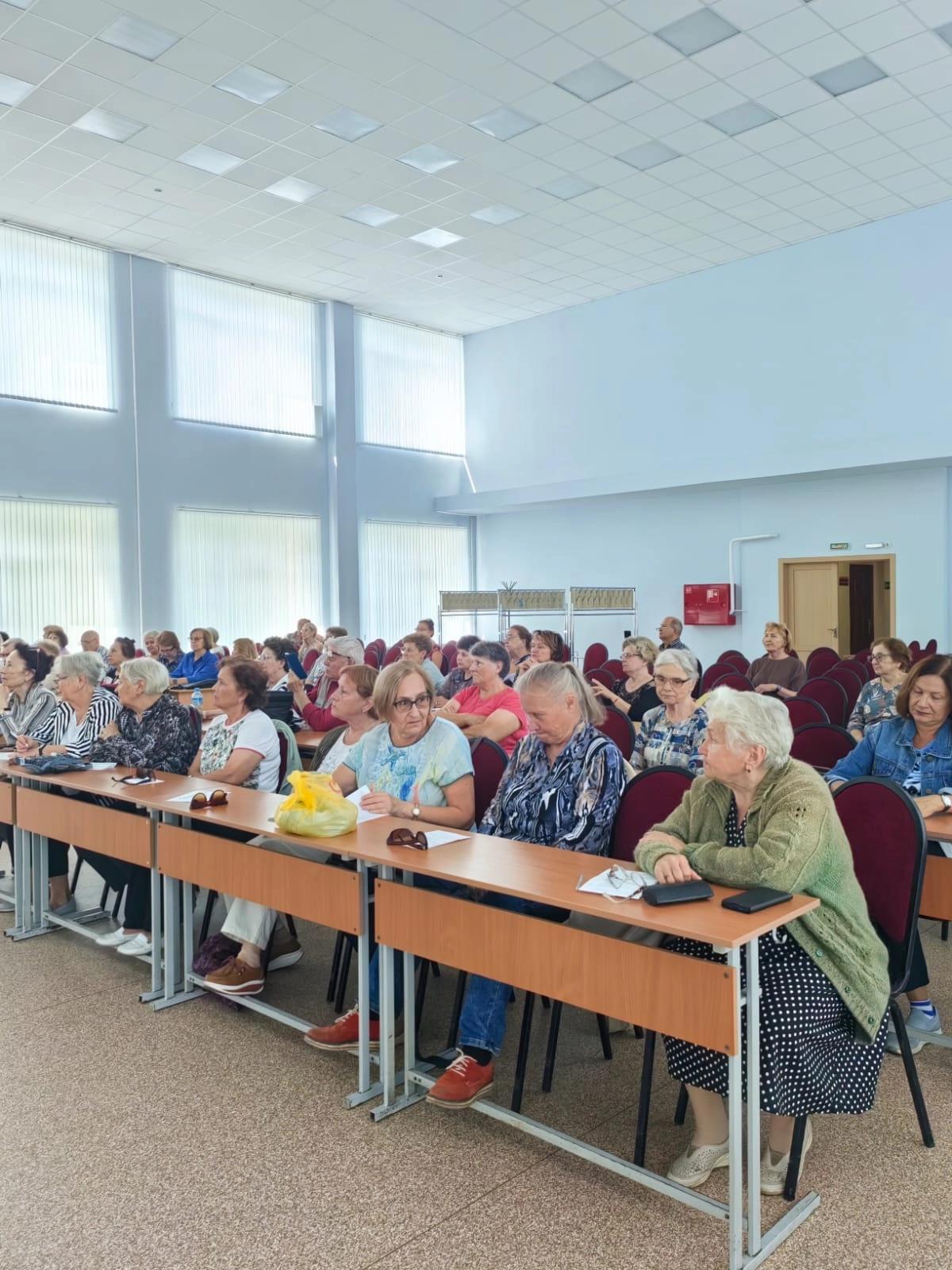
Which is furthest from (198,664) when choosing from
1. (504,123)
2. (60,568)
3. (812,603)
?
(812,603)

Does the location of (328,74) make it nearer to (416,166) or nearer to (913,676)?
(416,166)

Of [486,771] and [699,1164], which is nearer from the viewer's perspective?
[699,1164]

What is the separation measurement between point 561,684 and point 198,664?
24.5ft

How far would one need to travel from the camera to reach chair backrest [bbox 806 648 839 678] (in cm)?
923

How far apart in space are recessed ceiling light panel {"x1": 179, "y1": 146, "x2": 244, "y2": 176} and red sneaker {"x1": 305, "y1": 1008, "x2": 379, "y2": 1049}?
8.51 metres

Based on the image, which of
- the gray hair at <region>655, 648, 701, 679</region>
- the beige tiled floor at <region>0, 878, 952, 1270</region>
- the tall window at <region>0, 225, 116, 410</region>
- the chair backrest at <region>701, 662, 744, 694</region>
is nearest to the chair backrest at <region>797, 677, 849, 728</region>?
the chair backrest at <region>701, 662, 744, 694</region>

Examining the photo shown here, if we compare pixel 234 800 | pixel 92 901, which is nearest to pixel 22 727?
pixel 92 901

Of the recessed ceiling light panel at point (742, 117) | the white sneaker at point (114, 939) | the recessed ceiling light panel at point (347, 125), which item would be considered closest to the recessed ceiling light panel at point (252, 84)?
the recessed ceiling light panel at point (347, 125)

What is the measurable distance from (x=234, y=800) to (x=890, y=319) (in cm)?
999

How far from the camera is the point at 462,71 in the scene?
7902 millimetres

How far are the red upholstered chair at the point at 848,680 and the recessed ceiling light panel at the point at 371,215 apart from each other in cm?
675

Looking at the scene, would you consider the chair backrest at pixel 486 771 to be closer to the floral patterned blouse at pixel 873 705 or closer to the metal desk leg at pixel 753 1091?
the metal desk leg at pixel 753 1091

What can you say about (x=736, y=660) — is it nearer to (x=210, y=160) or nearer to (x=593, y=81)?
(x=593, y=81)

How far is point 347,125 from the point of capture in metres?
8.88
